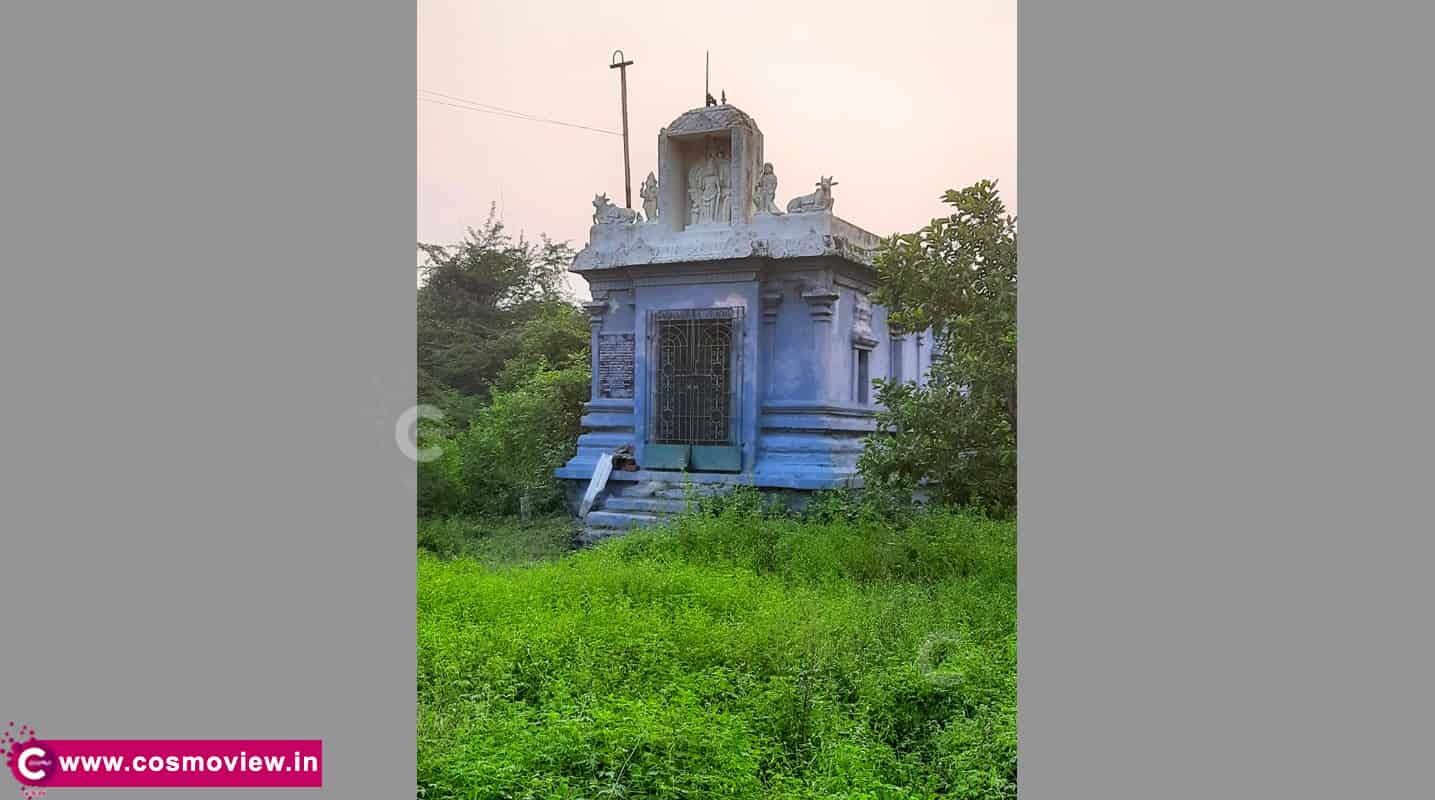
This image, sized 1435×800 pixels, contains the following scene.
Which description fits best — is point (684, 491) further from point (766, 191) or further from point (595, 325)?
point (766, 191)

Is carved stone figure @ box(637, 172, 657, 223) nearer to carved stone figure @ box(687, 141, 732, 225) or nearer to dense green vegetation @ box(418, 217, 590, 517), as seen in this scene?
carved stone figure @ box(687, 141, 732, 225)

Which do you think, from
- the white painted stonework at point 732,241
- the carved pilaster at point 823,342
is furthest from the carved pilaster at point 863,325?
the white painted stonework at point 732,241

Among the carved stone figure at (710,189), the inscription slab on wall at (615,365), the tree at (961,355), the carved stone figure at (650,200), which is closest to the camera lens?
the tree at (961,355)

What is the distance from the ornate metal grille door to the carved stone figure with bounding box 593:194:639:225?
80cm

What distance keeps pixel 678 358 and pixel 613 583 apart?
2486 millimetres

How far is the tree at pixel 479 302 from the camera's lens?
240 inches

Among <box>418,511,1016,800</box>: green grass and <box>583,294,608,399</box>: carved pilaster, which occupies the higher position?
<box>583,294,608,399</box>: carved pilaster

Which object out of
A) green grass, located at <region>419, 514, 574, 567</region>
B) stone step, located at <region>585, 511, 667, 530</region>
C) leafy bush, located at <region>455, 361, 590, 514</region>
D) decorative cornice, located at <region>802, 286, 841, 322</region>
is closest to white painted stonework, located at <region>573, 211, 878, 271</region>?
decorative cornice, located at <region>802, 286, 841, 322</region>

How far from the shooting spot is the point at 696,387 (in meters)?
7.39

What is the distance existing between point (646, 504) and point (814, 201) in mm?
2420

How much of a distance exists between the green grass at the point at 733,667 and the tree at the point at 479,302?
1.15 m

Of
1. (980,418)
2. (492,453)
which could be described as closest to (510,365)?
(492,453)

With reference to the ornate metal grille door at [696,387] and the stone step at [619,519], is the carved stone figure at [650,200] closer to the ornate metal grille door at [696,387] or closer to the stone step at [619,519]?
the ornate metal grille door at [696,387]

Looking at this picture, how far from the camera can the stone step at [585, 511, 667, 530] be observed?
694cm
